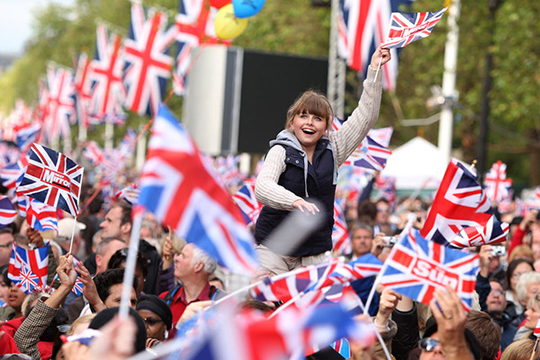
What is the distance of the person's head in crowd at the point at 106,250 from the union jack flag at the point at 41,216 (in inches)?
14.5

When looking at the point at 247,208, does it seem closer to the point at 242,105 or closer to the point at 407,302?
the point at 407,302

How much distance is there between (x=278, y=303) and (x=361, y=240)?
4.08m

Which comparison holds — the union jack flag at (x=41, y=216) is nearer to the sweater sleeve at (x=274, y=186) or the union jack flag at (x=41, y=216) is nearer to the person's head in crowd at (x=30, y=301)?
the person's head in crowd at (x=30, y=301)

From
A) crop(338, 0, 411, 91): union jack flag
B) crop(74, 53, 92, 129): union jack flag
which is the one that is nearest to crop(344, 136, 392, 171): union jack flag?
crop(338, 0, 411, 91): union jack flag

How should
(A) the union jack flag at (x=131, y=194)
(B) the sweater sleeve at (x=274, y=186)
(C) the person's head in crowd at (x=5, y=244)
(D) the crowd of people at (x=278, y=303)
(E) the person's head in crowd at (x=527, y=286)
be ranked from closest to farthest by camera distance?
(D) the crowd of people at (x=278, y=303)
(B) the sweater sleeve at (x=274, y=186)
(E) the person's head in crowd at (x=527, y=286)
(C) the person's head in crowd at (x=5, y=244)
(A) the union jack flag at (x=131, y=194)

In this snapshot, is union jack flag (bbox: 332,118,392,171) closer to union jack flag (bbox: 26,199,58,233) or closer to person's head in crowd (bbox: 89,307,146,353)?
union jack flag (bbox: 26,199,58,233)

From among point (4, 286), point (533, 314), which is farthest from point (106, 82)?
point (533, 314)

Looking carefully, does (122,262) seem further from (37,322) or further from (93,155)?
(93,155)

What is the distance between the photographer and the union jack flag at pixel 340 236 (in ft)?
28.5

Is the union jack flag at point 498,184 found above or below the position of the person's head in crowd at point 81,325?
below

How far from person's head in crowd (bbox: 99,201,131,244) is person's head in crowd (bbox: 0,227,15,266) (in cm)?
88

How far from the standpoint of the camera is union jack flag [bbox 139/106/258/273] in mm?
3168

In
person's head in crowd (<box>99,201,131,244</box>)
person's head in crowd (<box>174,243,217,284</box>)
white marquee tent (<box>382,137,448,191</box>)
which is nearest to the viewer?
person's head in crowd (<box>174,243,217,284</box>)

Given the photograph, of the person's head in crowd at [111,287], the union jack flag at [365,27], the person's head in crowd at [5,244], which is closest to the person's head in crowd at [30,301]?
the person's head in crowd at [111,287]
